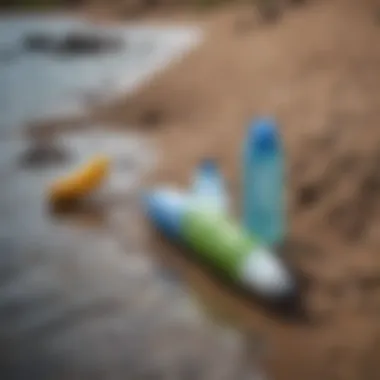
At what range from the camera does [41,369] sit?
754 mm

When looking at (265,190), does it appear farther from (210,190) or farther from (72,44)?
(72,44)

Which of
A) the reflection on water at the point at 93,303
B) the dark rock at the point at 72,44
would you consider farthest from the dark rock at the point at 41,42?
the reflection on water at the point at 93,303

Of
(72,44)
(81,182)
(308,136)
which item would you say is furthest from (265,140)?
(72,44)

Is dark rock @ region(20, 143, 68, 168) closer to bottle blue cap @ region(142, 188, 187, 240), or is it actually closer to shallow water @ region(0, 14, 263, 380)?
shallow water @ region(0, 14, 263, 380)

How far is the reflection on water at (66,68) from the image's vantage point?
1.49 m

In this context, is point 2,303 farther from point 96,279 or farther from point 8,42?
point 8,42

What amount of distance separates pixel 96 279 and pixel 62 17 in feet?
3.40

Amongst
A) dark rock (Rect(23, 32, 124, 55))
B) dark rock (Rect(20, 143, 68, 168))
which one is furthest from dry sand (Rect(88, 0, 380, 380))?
dark rock (Rect(23, 32, 124, 55))

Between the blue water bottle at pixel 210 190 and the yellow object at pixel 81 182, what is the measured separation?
0.47ft

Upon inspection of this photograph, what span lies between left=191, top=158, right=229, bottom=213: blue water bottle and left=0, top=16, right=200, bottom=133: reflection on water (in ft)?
1.37

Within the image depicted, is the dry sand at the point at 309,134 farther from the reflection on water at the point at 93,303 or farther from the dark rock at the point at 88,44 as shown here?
the dark rock at the point at 88,44

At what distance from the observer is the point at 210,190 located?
1.05 m

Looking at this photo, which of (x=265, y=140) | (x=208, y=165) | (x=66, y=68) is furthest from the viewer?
(x=66, y=68)

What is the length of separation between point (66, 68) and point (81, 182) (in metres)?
0.64
